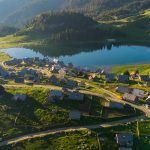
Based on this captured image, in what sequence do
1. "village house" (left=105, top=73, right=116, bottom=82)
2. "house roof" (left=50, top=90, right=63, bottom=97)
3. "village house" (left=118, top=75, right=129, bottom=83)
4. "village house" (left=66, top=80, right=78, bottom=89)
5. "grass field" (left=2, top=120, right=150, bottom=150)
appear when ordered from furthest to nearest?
"village house" (left=105, top=73, right=116, bottom=82)
"village house" (left=118, top=75, right=129, bottom=83)
"village house" (left=66, top=80, right=78, bottom=89)
"house roof" (left=50, top=90, right=63, bottom=97)
"grass field" (left=2, top=120, right=150, bottom=150)

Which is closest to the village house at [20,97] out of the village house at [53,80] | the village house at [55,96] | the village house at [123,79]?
the village house at [55,96]

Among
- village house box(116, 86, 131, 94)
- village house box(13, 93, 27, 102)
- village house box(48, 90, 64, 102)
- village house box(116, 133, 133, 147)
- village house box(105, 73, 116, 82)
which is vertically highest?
village house box(105, 73, 116, 82)

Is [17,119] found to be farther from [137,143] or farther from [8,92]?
[137,143]

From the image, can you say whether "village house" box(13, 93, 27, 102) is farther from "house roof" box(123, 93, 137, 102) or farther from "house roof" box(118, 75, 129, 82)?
"house roof" box(118, 75, 129, 82)

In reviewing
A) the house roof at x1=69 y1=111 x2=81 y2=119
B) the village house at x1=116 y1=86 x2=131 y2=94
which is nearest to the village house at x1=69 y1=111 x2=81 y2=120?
the house roof at x1=69 y1=111 x2=81 y2=119

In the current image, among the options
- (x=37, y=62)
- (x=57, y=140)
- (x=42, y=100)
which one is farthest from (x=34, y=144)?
(x=37, y=62)

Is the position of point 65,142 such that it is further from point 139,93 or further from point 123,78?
point 123,78

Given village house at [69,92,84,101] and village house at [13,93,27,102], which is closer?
village house at [69,92,84,101]

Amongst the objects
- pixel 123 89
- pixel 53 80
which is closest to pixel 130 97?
pixel 123 89
